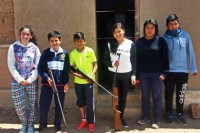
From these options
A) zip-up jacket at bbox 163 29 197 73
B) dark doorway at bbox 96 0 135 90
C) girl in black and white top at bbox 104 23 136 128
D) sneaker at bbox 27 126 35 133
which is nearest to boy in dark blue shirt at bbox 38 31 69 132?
sneaker at bbox 27 126 35 133

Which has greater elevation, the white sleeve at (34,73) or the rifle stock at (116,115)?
the white sleeve at (34,73)

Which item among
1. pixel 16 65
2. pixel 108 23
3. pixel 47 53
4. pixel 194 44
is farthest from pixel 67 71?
pixel 194 44

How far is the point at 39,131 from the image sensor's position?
4.84m

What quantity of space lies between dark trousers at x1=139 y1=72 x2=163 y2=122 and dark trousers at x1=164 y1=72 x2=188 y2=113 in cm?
18

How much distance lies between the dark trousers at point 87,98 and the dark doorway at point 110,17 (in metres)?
1.22

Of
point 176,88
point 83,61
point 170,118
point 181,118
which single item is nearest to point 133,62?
point 83,61

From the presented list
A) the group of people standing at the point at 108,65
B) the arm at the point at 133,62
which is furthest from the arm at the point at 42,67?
the arm at the point at 133,62

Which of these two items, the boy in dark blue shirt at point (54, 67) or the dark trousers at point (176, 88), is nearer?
the boy in dark blue shirt at point (54, 67)

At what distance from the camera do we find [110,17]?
19.4 ft

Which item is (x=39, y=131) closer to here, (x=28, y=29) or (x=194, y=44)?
(x=28, y=29)

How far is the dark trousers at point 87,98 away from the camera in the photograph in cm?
478

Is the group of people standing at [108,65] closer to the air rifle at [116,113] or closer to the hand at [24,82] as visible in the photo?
the hand at [24,82]

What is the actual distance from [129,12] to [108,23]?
1.47 ft

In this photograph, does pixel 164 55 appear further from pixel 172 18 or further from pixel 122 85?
pixel 122 85
